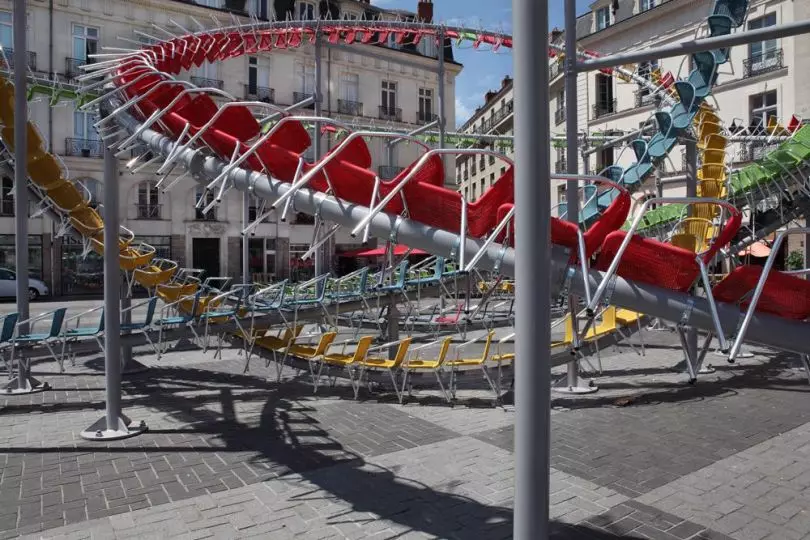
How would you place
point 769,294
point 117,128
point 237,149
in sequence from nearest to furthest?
1. point 769,294
2. point 237,149
3. point 117,128

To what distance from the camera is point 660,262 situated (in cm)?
459

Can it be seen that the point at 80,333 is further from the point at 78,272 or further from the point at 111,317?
the point at 78,272

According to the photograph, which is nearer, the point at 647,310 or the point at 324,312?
the point at 647,310

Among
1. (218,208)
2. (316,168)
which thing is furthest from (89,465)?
(218,208)

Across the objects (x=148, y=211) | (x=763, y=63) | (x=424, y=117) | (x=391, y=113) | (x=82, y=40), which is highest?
(x=82, y=40)

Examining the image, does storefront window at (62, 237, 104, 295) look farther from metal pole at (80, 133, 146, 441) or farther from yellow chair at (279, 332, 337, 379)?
metal pole at (80, 133, 146, 441)

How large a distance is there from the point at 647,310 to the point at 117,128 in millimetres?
6389

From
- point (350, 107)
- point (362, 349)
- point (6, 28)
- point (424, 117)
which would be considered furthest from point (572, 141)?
point (424, 117)

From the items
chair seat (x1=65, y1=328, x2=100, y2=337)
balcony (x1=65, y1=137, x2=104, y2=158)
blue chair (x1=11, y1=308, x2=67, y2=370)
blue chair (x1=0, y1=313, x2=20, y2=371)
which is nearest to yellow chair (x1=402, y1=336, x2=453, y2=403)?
chair seat (x1=65, y1=328, x2=100, y2=337)

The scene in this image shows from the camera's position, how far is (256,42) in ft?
52.1

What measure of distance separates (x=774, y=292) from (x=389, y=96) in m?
37.6

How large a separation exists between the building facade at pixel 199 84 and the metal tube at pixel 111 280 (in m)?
21.6

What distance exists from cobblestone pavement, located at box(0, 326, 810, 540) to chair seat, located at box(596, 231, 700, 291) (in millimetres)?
2112

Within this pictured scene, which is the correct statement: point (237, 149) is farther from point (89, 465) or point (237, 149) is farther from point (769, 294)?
point (769, 294)
